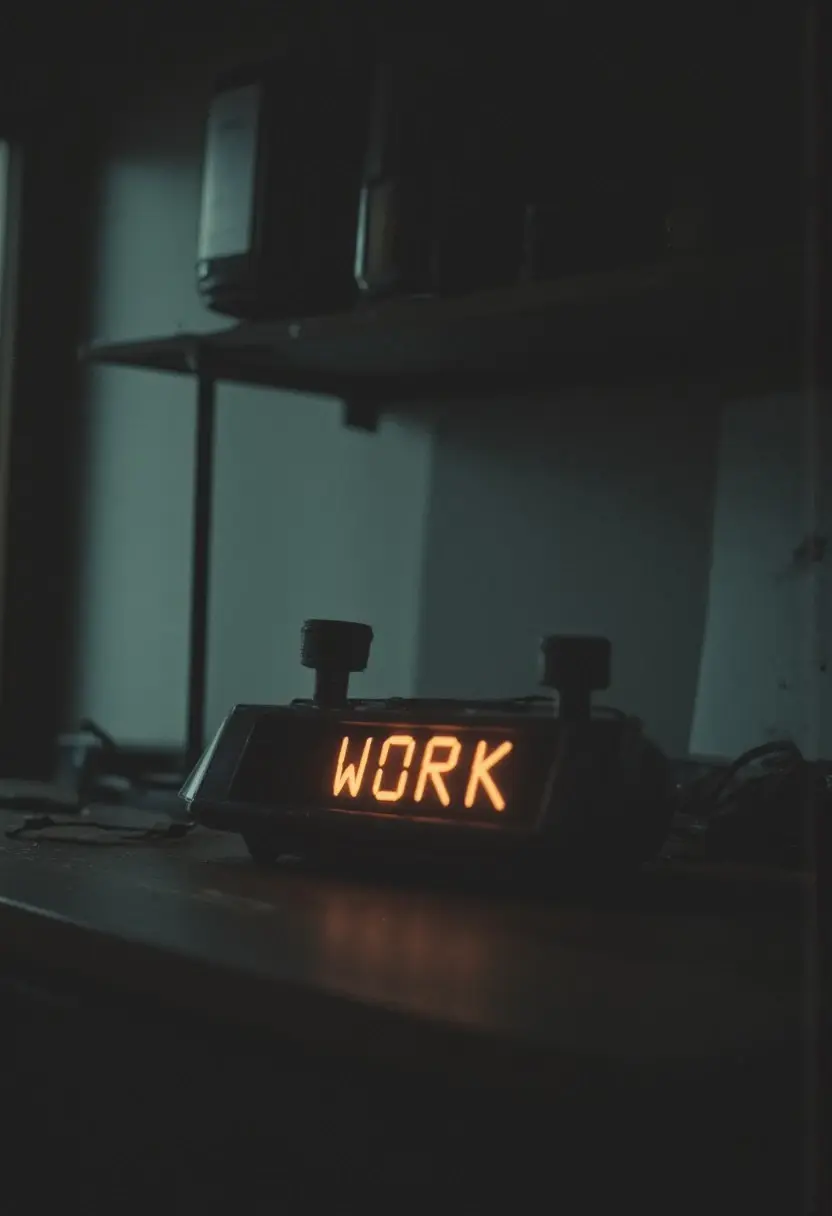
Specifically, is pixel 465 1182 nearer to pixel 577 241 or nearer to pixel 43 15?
pixel 577 241

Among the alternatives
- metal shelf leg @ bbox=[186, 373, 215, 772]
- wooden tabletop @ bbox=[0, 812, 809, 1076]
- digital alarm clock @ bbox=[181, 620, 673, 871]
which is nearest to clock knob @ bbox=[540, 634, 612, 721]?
digital alarm clock @ bbox=[181, 620, 673, 871]

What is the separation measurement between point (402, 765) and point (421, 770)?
15mm

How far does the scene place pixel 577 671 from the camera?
889mm

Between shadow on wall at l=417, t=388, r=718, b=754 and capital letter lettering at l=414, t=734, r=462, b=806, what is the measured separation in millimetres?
591

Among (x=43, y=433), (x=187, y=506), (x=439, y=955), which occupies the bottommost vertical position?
(x=439, y=955)

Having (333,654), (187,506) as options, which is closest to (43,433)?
(187,506)

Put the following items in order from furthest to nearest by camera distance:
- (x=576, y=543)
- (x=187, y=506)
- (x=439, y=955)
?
(x=187, y=506) < (x=576, y=543) < (x=439, y=955)

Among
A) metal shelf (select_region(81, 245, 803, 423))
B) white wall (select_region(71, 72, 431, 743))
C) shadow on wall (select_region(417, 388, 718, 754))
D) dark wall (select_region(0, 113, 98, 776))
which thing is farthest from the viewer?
dark wall (select_region(0, 113, 98, 776))

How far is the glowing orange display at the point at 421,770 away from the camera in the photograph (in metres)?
0.88

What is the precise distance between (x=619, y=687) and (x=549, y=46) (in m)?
0.67

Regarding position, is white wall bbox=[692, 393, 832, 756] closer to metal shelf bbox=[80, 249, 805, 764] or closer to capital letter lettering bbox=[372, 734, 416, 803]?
metal shelf bbox=[80, 249, 805, 764]

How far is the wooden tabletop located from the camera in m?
0.55

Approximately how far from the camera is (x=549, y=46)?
5.11 ft

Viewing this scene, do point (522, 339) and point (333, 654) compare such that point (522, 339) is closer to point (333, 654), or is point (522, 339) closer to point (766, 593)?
point (766, 593)
